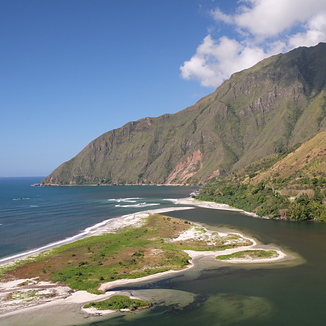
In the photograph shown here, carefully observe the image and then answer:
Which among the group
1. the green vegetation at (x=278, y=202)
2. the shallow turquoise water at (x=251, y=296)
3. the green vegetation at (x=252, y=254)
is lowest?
the shallow turquoise water at (x=251, y=296)

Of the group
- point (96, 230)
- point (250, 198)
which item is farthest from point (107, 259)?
point (250, 198)

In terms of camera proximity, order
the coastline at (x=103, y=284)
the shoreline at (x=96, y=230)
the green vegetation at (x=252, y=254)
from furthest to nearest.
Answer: the shoreline at (x=96, y=230)
the green vegetation at (x=252, y=254)
the coastline at (x=103, y=284)

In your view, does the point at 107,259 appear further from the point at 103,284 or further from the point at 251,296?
the point at 251,296

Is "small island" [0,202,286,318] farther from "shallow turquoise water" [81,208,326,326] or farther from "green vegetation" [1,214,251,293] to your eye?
"shallow turquoise water" [81,208,326,326]

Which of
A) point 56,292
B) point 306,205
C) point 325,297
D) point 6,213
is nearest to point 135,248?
point 56,292

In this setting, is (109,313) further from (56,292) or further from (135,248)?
(135,248)

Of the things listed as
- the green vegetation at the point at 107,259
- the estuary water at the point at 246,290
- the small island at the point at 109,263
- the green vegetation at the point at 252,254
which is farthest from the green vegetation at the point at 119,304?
the green vegetation at the point at 252,254

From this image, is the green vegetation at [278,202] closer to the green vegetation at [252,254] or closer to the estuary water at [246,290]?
the estuary water at [246,290]
